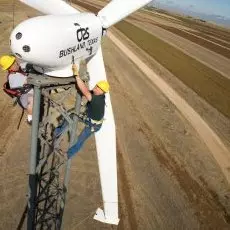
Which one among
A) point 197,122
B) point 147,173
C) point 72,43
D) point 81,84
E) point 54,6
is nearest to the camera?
point 72,43

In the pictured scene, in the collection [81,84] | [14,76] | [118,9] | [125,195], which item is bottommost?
[125,195]

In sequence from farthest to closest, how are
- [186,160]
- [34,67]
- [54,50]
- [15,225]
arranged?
[186,160], [15,225], [34,67], [54,50]

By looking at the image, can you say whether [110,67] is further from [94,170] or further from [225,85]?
[94,170]

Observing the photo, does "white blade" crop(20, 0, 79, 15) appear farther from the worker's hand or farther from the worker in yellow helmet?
the worker in yellow helmet

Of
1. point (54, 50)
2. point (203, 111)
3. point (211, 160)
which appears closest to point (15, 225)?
point (54, 50)

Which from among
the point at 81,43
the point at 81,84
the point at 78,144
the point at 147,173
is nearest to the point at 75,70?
the point at 81,84

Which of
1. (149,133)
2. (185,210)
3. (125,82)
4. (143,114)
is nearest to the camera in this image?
(185,210)

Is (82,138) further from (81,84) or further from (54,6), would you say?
(54,6)
